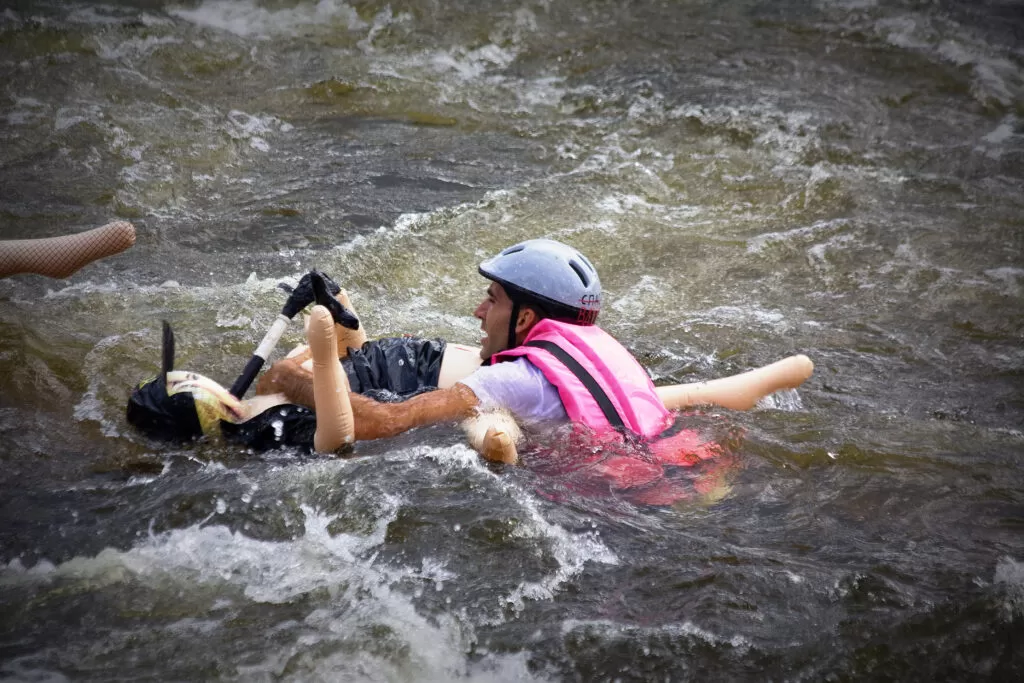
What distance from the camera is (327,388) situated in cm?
406

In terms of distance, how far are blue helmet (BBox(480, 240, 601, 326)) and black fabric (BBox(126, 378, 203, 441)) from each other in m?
1.42

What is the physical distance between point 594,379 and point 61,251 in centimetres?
213

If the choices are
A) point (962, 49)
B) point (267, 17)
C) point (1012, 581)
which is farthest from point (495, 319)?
point (962, 49)

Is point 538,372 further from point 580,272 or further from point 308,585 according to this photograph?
point 308,585

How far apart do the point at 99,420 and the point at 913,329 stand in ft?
15.1

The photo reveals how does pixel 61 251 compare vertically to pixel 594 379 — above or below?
above

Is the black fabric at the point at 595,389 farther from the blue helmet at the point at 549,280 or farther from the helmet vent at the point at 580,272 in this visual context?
the helmet vent at the point at 580,272

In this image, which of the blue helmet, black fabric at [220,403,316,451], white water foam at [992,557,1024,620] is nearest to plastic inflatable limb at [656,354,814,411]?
the blue helmet

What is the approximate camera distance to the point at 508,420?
13.7 feet

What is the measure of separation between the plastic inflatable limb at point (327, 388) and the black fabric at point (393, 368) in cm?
48

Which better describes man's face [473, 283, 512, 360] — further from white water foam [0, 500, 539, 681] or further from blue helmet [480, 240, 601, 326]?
white water foam [0, 500, 539, 681]

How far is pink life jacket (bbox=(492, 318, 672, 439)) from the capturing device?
4.27m

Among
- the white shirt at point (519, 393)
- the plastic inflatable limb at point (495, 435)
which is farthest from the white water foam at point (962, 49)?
the plastic inflatable limb at point (495, 435)

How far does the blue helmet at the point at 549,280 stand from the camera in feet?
15.0
